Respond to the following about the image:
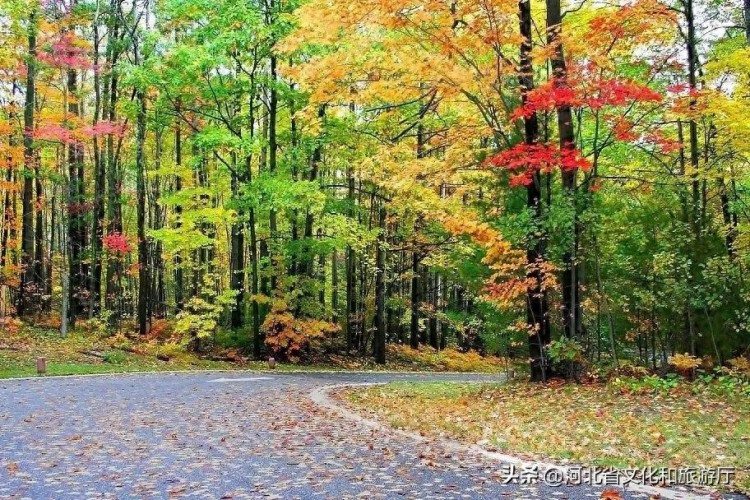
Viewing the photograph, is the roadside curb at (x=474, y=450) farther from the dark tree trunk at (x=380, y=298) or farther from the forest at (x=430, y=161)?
the dark tree trunk at (x=380, y=298)

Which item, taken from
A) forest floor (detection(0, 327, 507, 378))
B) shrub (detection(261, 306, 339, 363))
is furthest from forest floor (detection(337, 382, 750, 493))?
shrub (detection(261, 306, 339, 363))

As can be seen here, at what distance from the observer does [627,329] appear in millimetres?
18781

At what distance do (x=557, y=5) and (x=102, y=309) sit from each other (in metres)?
21.4

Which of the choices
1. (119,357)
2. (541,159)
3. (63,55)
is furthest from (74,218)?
(541,159)

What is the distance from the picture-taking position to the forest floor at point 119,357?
63.4 feet

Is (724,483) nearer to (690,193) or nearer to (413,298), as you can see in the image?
(690,193)

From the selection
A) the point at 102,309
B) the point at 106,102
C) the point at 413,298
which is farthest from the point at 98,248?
the point at 413,298

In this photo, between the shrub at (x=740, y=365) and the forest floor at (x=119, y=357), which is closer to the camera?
the shrub at (x=740, y=365)

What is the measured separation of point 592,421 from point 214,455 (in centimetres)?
541

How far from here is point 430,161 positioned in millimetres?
15773

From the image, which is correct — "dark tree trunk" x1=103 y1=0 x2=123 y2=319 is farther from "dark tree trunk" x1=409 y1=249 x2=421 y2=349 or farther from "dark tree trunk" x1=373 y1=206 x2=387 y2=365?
"dark tree trunk" x1=409 y1=249 x2=421 y2=349

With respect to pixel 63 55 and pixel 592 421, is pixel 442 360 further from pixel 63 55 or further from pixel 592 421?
pixel 592 421

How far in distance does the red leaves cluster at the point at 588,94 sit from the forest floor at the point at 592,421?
537 cm

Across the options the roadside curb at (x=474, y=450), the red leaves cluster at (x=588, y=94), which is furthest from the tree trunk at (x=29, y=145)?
the red leaves cluster at (x=588, y=94)
